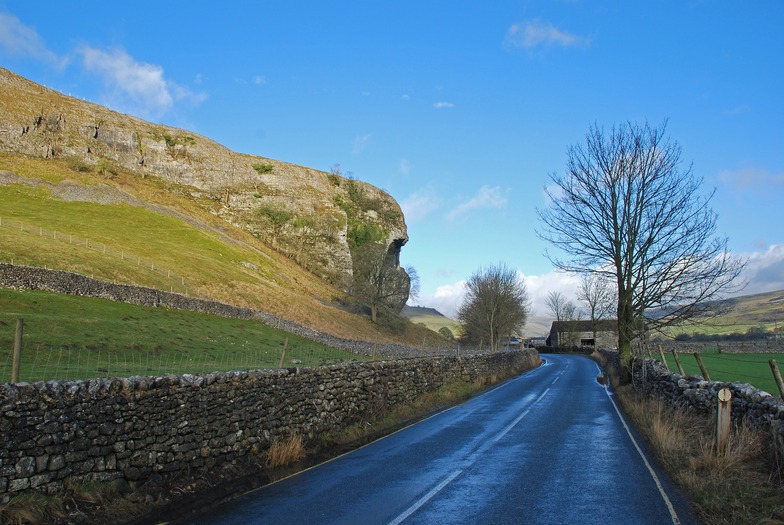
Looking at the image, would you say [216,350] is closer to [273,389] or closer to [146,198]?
[273,389]

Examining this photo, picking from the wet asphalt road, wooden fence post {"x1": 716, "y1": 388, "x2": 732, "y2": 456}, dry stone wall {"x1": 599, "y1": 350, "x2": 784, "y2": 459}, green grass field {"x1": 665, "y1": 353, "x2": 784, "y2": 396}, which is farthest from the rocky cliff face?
wooden fence post {"x1": 716, "y1": 388, "x2": 732, "y2": 456}

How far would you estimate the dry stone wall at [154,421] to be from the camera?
729cm

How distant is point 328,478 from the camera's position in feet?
33.6

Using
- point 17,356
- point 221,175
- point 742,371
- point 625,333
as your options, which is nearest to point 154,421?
point 17,356

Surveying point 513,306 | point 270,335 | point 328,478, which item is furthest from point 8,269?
point 513,306

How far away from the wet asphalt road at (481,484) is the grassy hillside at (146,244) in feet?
115

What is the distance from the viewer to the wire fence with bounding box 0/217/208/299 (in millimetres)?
49750

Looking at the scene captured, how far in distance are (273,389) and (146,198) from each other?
83.0 m

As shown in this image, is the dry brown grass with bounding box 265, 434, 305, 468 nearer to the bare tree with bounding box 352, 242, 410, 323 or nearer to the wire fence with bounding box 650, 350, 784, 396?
the wire fence with bounding box 650, 350, 784, 396

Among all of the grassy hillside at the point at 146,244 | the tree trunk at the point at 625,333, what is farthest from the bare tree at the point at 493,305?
the tree trunk at the point at 625,333

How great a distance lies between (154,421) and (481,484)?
5377 millimetres

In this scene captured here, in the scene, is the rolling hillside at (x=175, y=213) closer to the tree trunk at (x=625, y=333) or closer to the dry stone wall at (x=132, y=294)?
the dry stone wall at (x=132, y=294)

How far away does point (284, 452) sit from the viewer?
1179cm

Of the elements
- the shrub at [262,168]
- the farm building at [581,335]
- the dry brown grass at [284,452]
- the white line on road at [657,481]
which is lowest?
the dry brown grass at [284,452]
